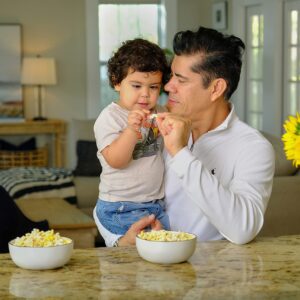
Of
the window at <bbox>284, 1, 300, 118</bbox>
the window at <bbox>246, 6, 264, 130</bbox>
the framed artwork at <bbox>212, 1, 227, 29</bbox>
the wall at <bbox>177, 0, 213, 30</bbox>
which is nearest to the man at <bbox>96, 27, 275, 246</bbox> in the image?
the window at <bbox>284, 1, 300, 118</bbox>

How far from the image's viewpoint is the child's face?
264 cm

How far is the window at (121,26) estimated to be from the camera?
29.9 feet

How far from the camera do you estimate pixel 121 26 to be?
916 cm

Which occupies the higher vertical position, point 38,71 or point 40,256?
point 38,71

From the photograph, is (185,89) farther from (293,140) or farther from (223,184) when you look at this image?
(293,140)

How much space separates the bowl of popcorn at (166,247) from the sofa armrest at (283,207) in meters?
3.18

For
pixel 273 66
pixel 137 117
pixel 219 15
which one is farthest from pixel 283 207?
pixel 219 15

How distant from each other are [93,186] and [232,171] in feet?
12.8

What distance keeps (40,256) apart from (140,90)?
36.7 inches

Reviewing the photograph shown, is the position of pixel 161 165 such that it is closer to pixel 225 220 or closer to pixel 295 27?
pixel 225 220

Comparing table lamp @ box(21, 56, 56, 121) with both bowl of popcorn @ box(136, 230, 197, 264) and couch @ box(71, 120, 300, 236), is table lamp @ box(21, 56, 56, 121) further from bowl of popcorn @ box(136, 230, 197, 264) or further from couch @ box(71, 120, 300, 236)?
bowl of popcorn @ box(136, 230, 197, 264)

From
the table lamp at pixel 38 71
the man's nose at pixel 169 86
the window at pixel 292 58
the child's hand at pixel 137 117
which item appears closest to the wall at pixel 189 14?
the table lamp at pixel 38 71

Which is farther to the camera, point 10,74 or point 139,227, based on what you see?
point 10,74

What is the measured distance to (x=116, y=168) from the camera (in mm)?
2582
